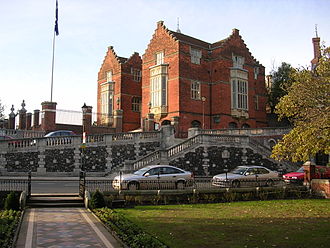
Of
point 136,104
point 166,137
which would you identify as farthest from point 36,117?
point 166,137

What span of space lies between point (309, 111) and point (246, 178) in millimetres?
7029

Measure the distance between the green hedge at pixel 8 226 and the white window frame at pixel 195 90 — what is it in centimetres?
3148

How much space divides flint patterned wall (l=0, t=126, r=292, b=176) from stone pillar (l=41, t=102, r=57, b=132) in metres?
6.12

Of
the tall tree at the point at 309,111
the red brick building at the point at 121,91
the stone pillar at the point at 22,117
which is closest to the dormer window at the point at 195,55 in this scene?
the red brick building at the point at 121,91

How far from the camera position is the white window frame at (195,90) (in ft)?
142

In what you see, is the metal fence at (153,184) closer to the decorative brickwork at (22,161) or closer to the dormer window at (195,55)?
the decorative brickwork at (22,161)

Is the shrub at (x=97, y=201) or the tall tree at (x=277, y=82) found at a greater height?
the tall tree at (x=277, y=82)

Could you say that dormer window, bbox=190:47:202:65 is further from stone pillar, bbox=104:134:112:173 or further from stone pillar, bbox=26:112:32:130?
stone pillar, bbox=26:112:32:130

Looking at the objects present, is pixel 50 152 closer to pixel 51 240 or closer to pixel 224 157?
pixel 224 157

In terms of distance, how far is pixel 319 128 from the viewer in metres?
17.7

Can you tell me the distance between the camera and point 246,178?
2375cm

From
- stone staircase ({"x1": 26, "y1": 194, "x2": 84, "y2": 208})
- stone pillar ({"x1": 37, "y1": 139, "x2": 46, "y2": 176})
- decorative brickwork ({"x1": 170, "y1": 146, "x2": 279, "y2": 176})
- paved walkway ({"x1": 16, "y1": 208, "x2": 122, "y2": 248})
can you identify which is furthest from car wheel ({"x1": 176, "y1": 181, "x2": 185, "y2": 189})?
stone pillar ({"x1": 37, "y1": 139, "x2": 46, "y2": 176})

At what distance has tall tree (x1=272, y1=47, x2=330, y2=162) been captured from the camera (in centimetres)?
1772

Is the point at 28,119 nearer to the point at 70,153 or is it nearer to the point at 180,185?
the point at 70,153
